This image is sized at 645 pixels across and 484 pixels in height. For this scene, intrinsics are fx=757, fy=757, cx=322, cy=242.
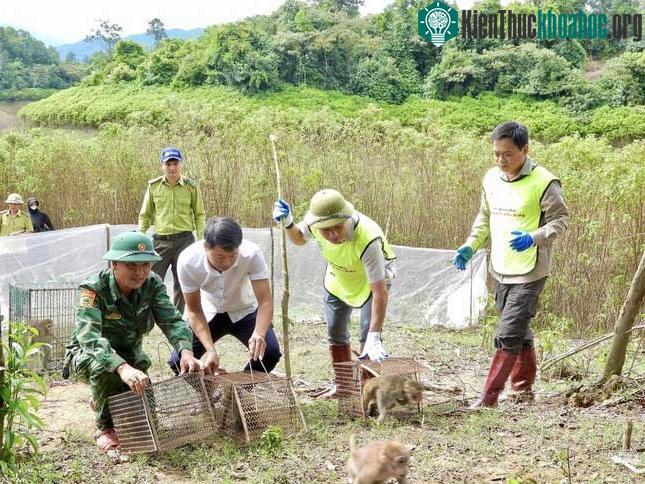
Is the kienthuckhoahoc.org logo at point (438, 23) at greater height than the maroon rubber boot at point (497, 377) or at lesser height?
greater

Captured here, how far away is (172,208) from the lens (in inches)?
306

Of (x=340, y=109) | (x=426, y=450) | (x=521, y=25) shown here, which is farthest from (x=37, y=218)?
(x=521, y=25)

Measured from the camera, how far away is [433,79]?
2372 cm

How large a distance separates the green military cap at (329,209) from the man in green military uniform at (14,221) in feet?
21.5

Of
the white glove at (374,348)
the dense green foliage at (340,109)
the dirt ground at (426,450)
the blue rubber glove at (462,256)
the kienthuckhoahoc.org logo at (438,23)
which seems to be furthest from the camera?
the kienthuckhoahoc.org logo at (438,23)

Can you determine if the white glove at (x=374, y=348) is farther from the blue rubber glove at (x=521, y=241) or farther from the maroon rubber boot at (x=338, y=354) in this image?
the blue rubber glove at (x=521, y=241)

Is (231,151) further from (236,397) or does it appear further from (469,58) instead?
(469,58)

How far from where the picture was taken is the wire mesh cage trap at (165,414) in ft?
13.7

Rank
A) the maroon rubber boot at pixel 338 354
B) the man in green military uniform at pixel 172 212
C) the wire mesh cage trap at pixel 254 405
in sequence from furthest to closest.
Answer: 1. the man in green military uniform at pixel 172 212
2. the maroon rubber boot at pixel 338 354
3. the wire mesh cage trap at pixel 254 405

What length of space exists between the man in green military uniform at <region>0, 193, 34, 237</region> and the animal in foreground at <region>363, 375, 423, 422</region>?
694cm

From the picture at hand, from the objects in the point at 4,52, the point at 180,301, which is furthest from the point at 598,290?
the point at 4,52

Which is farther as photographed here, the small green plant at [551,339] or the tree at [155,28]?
the tree at [155,28]

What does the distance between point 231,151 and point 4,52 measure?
30.7m

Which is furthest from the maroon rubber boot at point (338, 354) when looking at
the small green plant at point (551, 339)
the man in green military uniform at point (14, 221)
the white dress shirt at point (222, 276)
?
the man in green military uniform at point (14, 221)
